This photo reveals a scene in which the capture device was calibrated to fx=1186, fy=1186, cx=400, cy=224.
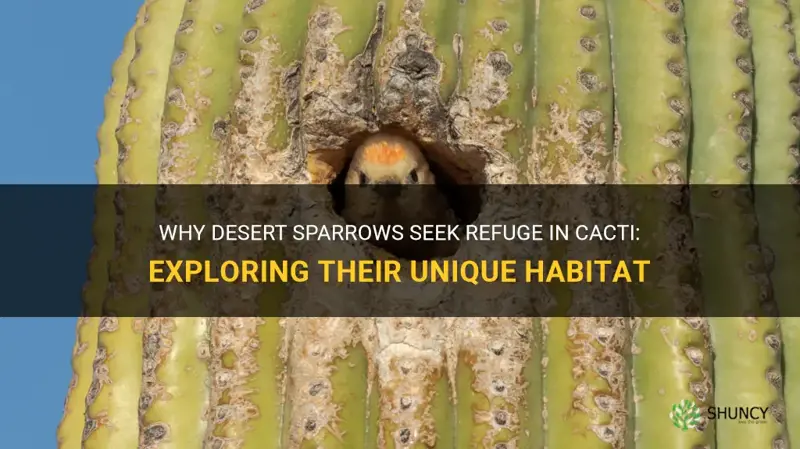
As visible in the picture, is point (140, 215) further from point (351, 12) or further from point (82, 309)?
point (351, 12)

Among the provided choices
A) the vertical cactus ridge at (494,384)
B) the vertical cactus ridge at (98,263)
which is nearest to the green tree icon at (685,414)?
the vertical cactus ridge at (494,384)

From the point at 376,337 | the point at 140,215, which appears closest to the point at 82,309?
the point at 140,215

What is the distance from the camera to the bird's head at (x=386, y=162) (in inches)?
103

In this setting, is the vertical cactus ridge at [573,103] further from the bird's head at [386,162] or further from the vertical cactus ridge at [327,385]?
the vertical cactus ridge at [327,385]

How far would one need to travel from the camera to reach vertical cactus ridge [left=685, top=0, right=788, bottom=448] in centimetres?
267

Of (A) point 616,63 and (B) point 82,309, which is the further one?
(B) point 82,309

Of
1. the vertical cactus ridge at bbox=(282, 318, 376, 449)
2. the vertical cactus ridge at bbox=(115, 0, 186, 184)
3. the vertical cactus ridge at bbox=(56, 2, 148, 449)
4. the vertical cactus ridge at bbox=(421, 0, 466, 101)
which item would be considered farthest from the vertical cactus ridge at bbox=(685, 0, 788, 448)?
the vertical cactus ridge at bbox=(56, 2, 148, 449)

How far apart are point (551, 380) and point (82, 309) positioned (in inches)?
56.1

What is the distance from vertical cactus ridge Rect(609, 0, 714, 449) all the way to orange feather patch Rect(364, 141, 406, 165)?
497mm

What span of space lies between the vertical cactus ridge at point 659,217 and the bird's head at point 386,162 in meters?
0.46

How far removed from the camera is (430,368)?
2.45m

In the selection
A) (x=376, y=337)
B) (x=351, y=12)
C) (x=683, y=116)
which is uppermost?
(x=351, y=12)

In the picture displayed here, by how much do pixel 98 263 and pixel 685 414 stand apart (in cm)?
165

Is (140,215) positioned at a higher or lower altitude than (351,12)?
lower
